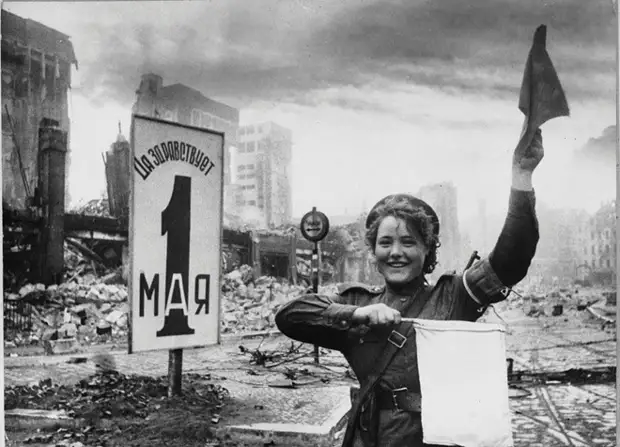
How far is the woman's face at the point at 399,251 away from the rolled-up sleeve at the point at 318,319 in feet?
0.53

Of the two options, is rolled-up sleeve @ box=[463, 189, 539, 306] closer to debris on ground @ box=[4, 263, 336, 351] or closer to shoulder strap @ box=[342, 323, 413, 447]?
shoulder strap @ box=[342, 323, 413, 447]

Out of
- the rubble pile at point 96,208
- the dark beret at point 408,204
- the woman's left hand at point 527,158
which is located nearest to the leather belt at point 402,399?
the dark beret at point 408,204

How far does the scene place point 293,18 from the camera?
416cm

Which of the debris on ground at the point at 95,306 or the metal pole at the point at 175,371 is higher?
the debris on ground at the point at 95,306

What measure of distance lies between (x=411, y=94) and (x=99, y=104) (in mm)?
2399

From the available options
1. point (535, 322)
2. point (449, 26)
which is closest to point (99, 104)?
point (449, 26)

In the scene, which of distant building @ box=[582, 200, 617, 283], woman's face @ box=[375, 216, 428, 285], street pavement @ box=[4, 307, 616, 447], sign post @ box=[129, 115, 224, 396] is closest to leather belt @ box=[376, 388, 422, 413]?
woman's face @ box=[375, 216, 428, 285]

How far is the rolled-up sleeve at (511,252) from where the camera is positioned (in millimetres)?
1523

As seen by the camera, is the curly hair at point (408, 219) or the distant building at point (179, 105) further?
the distant building at point (179, 105)

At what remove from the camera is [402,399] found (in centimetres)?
162

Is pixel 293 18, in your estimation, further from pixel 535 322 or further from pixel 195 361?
pixel 535 322

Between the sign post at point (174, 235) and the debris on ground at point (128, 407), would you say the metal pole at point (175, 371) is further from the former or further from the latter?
the sign post at point (174, 235)

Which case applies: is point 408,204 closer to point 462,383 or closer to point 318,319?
point 318,319

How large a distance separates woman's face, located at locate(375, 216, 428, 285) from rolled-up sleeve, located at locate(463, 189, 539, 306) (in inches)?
6.7
